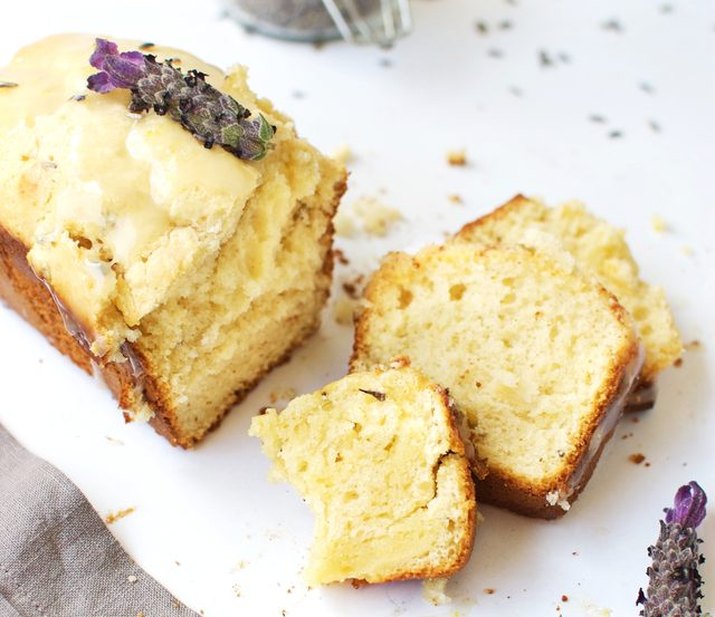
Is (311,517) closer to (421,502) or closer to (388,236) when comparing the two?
(421,502)

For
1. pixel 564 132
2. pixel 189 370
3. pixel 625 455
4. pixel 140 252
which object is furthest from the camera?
pixel 564 132

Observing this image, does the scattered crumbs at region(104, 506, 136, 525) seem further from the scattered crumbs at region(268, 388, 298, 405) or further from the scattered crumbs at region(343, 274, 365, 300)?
the scattered crumbs at region(343, 274, 365, 300)

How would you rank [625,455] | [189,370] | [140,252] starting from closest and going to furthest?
1. [140,252]
2. [189,370]
3. [625,455]

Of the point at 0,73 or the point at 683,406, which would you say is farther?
the point at 683,406

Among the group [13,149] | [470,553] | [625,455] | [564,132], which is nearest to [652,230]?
[564,132]

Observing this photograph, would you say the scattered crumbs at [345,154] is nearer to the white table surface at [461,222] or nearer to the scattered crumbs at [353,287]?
the white table surface at [461,222]

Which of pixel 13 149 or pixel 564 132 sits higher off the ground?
pixel 13 149

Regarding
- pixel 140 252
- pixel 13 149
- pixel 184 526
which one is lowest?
pixel 184 526
